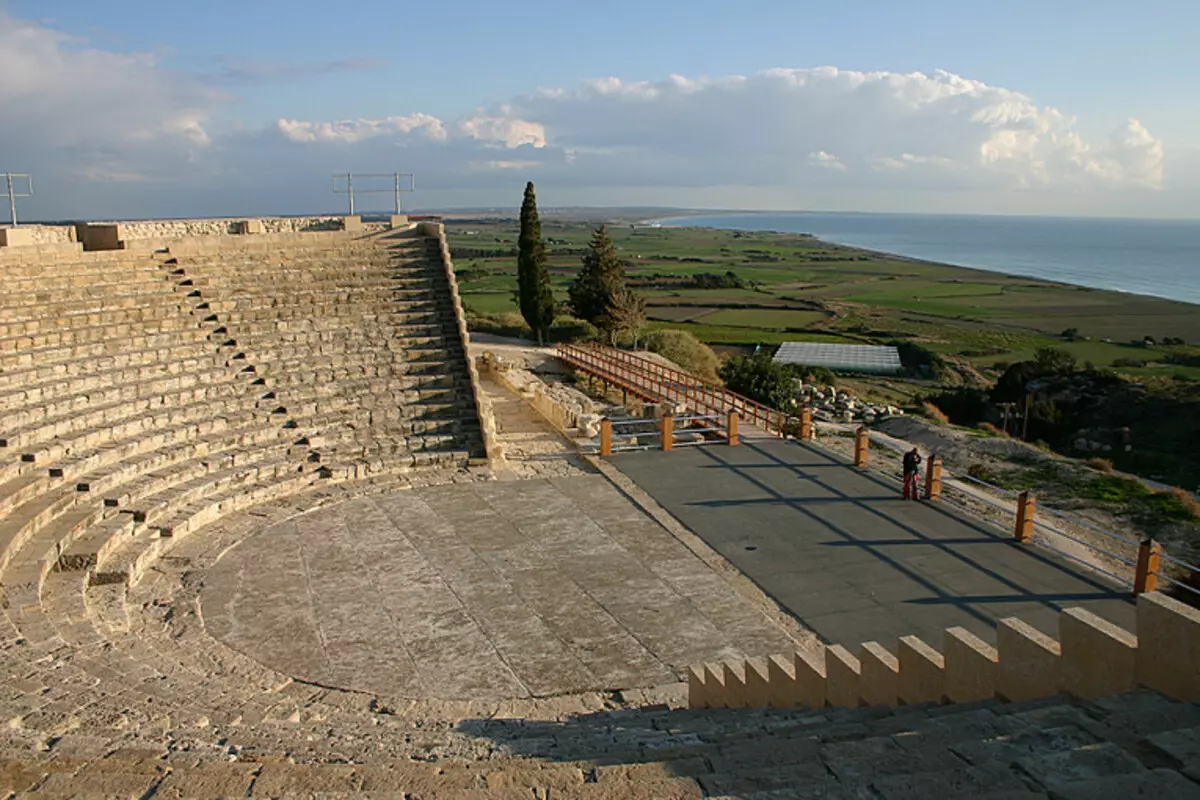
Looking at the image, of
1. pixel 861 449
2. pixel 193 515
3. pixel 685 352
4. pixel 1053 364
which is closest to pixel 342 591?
pixel 193 515

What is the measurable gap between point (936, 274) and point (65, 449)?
125 m

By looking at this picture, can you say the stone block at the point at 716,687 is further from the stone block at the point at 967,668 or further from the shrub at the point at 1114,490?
the shrub at the point at 1114,490

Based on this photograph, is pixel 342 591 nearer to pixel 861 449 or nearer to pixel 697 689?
pixel 697 689

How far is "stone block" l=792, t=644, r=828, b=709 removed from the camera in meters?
6.87

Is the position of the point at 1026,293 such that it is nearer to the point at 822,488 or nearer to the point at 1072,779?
the point at 822,488

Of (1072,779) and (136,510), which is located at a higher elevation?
(1072,779)

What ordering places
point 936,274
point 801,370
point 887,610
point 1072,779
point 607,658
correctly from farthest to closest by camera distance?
1. point 936,274
2. point 801,370
3. point 887,610
4. point 607,658
5. point 1072,779

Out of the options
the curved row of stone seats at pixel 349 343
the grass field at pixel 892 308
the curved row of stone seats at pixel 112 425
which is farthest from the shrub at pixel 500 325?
the curved row of stone seats at pixel 112 425

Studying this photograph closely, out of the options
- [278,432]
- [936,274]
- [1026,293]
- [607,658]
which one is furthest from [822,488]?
[936,274]

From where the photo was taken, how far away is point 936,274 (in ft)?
405

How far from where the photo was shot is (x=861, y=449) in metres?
15.8

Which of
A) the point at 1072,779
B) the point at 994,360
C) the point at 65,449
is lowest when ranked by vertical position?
the point at 994,360

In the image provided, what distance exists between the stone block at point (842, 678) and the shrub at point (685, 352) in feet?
92.1

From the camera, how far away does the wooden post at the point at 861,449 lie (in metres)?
15.7
